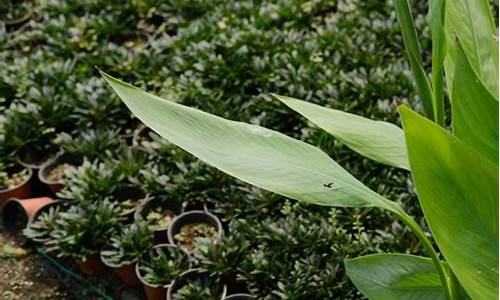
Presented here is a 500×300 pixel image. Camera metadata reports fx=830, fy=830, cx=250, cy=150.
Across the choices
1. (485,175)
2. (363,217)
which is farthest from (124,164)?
(485,175)

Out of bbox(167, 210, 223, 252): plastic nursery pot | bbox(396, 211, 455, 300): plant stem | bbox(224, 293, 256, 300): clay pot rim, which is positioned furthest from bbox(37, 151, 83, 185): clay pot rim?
bbox(396, 211, 455, 300): plant stem

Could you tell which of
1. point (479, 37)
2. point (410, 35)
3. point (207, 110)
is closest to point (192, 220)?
point (207, 110)

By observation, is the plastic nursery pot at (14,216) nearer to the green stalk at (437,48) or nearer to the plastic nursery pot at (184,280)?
the plastic nursery pot at (184,280)

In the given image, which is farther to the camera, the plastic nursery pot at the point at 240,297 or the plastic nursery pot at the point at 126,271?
the plastic nursery pot at the point at 126,271

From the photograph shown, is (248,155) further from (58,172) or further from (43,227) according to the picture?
(58,172)

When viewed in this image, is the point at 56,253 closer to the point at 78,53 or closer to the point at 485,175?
the point at 78,53

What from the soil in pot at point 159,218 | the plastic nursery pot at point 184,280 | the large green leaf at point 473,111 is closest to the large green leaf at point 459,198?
the large green leaf at point 473,111

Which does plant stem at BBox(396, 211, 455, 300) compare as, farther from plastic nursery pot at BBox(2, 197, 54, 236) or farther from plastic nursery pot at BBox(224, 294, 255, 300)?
plastic nursery pot at BBox(2, 197, 54, 236)
